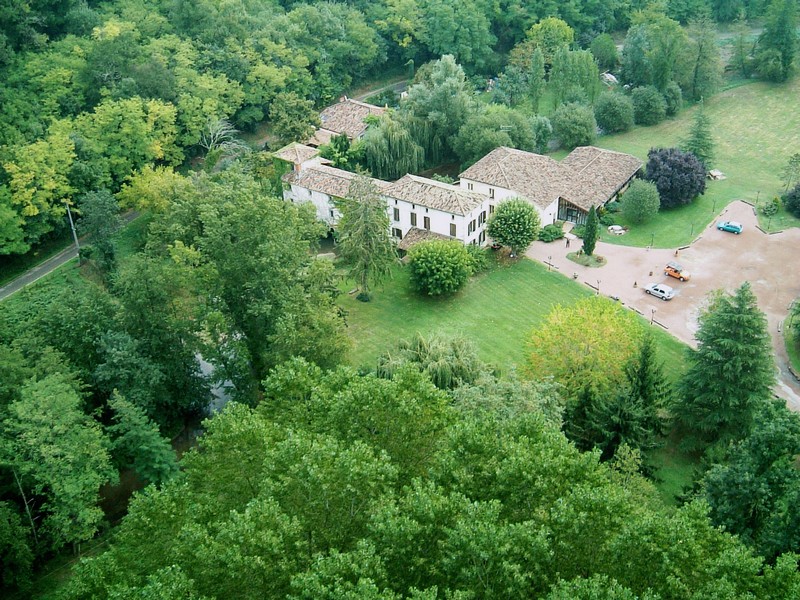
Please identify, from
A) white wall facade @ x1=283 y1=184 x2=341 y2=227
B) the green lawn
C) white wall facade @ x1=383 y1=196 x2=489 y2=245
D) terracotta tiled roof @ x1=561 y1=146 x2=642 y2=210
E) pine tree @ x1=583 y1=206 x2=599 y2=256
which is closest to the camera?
the green lawn

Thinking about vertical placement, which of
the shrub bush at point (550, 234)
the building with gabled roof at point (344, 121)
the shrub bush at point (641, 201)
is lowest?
the shrub bush at point (550, 234)

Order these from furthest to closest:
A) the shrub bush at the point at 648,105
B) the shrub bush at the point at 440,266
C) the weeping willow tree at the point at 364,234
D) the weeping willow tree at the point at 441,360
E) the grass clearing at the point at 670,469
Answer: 1. the shrub bush at the point at 648,105
2. the shrub bush at the point at 440,266
3. the weeping willow tree at the point at 364,234
4. the weeping willow tree at the point at 441,360
5. the grass clearing at the point at 670,469

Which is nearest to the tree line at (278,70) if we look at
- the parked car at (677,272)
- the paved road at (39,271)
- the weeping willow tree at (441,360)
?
the paved road at (39,271)

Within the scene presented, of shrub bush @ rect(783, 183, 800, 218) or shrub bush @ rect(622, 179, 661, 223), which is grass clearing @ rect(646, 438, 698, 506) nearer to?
shrub bush @ rect(622, 179, 661, 223)

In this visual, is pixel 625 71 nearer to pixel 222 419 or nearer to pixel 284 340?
pixel 284 340

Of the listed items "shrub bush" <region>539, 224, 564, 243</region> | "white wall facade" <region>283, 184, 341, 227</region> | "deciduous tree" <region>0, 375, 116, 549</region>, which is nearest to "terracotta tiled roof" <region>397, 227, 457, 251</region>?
"white wall facade" <region>283, 184, 341, 227</region>

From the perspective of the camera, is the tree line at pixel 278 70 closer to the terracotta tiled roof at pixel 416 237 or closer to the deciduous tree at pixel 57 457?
the terracotta tiled roof at pixel 416 237
